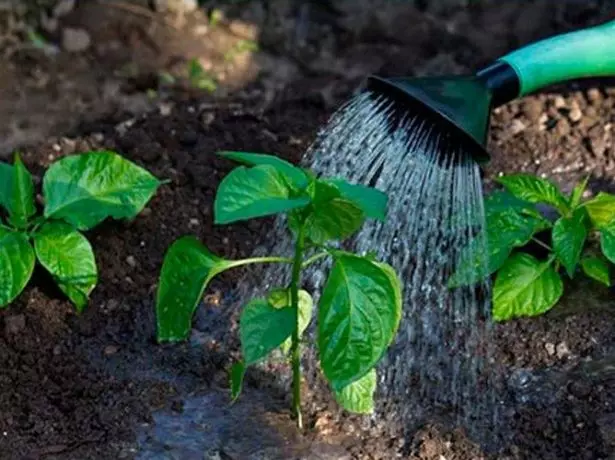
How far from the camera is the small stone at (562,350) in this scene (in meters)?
2.46

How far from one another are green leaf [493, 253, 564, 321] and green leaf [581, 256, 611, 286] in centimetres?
5

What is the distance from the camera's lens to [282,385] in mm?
2438

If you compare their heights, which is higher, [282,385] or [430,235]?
[430,235]

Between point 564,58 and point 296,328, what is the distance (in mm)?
760

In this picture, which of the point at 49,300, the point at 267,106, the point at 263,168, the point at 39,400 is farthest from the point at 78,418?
the point at 267,106

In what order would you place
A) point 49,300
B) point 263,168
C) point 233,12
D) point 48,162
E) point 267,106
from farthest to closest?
point 233,12, point 267,106, point 48,162, point 49,300, point 263,168

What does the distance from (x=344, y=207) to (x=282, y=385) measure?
0.44 meters

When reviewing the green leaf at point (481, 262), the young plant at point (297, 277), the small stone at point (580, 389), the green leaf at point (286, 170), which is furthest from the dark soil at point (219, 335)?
the green leaf at point (286, 170)

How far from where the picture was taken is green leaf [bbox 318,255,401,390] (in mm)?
2037

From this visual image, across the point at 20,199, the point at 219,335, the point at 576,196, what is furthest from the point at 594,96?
the point at 20,199

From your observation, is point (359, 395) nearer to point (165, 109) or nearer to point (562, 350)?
point (562, 350)

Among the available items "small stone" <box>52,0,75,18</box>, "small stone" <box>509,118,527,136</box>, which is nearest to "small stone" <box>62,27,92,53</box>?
"small stone" <box>52,0,75,18</box>

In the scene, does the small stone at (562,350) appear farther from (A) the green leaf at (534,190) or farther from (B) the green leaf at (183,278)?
(B) the green leaf at (183,278)

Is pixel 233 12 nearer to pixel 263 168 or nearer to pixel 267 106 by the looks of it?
pixel 267 106
